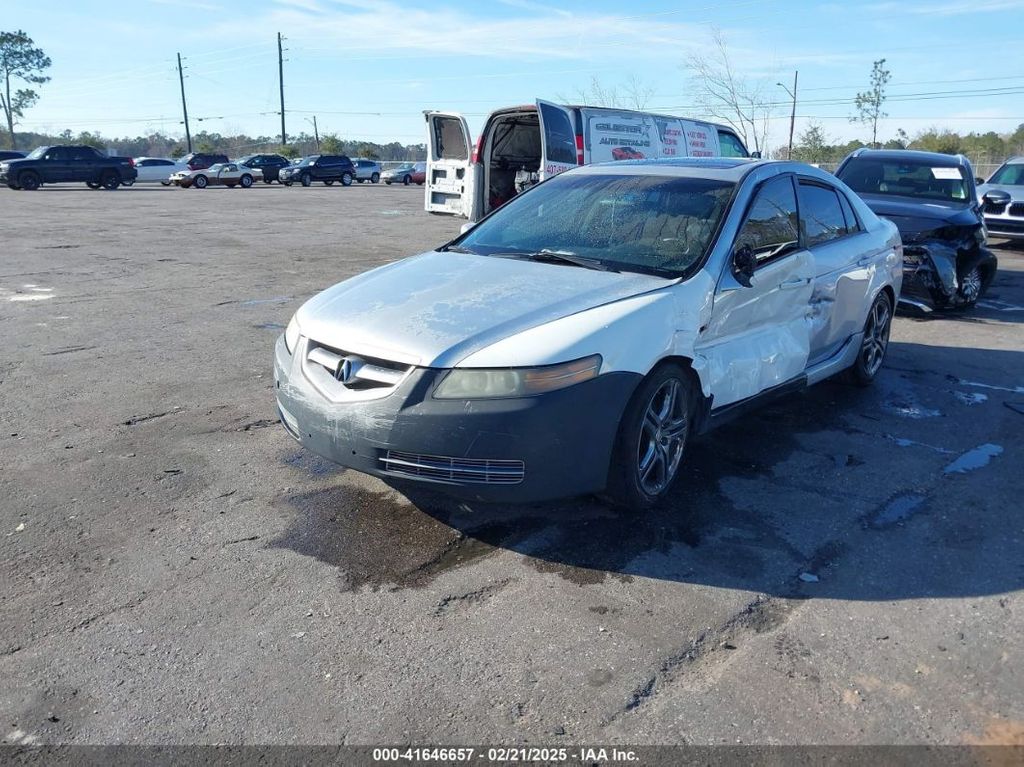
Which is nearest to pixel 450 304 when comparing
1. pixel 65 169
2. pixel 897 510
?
pixel 897 510

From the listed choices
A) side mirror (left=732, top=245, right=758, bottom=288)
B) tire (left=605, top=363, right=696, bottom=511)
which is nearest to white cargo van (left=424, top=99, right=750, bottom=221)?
side mirror (left=732, top=245, right=758, bottom=288)

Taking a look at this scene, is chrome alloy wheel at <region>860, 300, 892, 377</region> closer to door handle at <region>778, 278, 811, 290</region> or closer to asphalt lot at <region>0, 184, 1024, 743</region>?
asphalt lot at <region>0, 184, 1024, 743</region>

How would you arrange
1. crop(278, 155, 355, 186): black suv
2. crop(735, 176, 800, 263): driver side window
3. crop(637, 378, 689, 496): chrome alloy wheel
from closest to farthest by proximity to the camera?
crop(637, 378, 689, 496): chrome alloy wheel < crop(735, 176, 800, 263): driver side window < crop(278, 155, 355, 186): black suv

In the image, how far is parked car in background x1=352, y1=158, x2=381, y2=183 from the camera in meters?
52.1

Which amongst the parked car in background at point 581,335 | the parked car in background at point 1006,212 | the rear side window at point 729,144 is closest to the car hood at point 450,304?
the parked car in background at point 581,335

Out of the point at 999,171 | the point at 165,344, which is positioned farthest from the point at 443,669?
the point at 999,171

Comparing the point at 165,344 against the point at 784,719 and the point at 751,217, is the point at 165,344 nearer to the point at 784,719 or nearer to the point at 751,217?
the point at 751,217

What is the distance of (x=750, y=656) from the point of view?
304cm

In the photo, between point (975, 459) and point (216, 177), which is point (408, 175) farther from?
point (975, 459)

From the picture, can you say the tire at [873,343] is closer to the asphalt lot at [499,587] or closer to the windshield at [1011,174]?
the asphalt lot at [499,587]

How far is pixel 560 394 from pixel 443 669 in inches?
46.5

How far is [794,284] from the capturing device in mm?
5035

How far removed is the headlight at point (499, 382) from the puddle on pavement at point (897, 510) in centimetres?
180

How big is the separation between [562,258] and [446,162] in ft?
34.0
